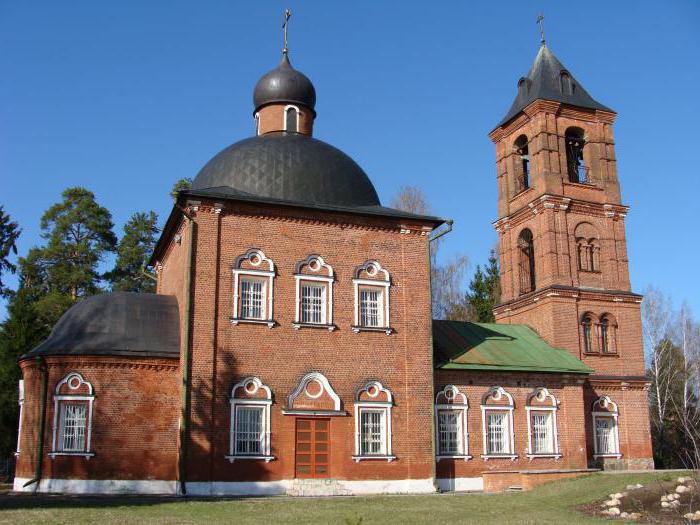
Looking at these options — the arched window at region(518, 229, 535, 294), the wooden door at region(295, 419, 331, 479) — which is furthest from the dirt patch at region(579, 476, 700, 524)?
the arched window at region(518, 229, 535, 294)

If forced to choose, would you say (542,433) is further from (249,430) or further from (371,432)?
(249,430)

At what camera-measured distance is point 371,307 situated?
21297 mm

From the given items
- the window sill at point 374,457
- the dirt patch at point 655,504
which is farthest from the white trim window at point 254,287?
the dirt patch at point 655,504

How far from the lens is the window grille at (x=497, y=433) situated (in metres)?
22.4

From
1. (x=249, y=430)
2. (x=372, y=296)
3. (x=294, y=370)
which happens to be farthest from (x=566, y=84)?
(x=249, y=430)

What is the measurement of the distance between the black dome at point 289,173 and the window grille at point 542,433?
27.2 ft

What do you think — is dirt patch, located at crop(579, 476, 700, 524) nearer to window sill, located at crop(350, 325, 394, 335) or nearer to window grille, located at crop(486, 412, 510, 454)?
window grille, located at crop(486, 412, 510, 454)

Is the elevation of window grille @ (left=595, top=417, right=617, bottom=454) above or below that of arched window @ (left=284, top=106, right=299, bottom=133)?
below

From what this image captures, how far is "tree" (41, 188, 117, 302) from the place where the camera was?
40.6 m

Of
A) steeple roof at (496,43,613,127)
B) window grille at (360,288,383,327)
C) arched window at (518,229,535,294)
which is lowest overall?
window grille at (360,288,383,327)

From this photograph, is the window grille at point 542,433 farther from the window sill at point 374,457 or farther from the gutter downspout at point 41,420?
the gutter downspout at point 41,420

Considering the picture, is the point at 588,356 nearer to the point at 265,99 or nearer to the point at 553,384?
the point at 553,384

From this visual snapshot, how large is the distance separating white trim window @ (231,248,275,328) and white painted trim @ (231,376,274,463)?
1602 millimetres

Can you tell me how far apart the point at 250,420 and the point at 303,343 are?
2439 mm
